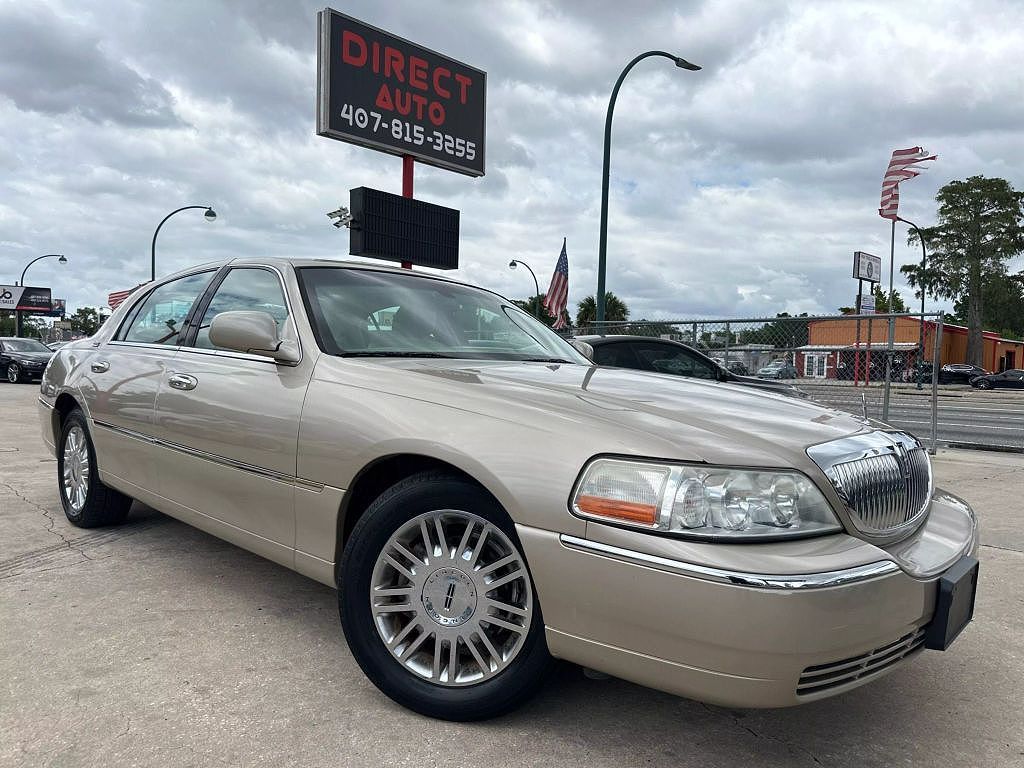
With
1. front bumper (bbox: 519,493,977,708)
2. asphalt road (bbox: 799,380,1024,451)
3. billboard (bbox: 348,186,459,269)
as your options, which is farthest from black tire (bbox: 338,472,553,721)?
billboard (bbox: 348,186,459,269)

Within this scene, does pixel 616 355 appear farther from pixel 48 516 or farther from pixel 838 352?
pixel 48 516

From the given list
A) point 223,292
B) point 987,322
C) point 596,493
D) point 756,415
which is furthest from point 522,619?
point 987,322

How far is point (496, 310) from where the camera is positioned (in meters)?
3.87

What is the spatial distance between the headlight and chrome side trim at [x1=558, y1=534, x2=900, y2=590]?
0.07 metres

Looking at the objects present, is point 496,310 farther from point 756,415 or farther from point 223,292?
point 756,415

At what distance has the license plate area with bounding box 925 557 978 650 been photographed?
7.13 feet

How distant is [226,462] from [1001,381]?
44704mm

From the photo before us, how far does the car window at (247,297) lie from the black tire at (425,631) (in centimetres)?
103

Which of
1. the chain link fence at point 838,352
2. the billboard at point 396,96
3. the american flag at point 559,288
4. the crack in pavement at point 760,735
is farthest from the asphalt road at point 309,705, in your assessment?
the american flag at point 559,288

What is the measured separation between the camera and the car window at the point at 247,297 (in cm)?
326

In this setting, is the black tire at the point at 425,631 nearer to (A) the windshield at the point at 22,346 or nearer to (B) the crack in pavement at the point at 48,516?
(B) the crack in pavement at the point at 48,516

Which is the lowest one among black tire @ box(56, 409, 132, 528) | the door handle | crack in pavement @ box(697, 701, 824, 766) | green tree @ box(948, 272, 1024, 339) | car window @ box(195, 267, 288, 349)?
crack in pavement @ box(697, 701, 824, 766)

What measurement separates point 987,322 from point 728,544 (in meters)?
68.0

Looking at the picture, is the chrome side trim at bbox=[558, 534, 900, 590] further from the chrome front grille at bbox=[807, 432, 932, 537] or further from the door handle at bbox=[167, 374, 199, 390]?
the door handle at bbox=[167, 374, 199, 390]
